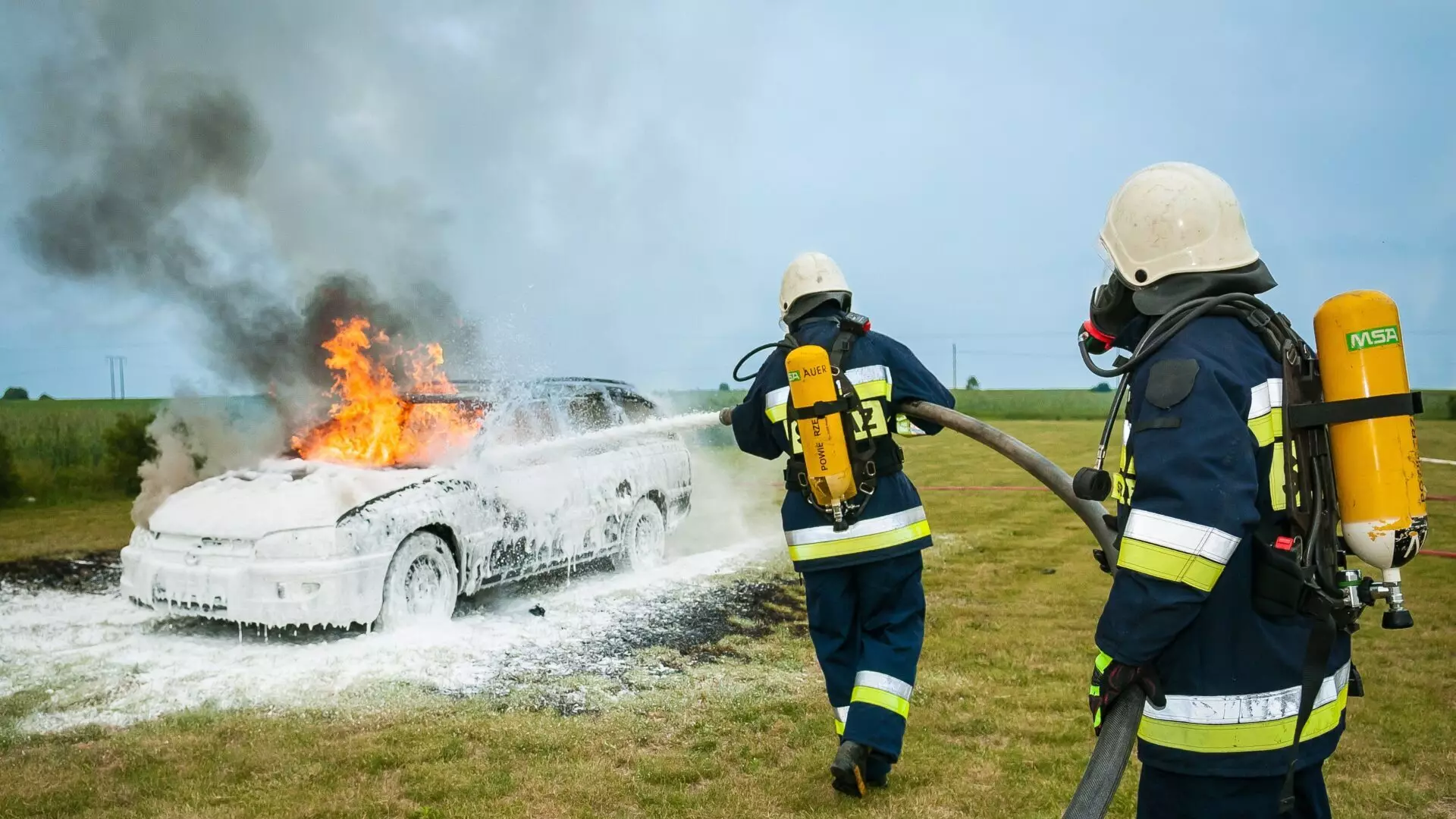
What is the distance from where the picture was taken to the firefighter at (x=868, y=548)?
4234mm

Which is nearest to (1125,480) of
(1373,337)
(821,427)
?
(1373,337)

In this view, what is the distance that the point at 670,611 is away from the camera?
7492 mm

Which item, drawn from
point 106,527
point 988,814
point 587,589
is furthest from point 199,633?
point 106,527

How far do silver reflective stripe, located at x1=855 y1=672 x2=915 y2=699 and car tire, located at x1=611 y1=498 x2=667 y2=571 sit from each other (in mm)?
4345

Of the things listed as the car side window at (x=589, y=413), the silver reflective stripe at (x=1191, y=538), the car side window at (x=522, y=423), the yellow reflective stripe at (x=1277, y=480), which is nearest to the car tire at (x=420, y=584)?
the car side window at (x=522, y=423)

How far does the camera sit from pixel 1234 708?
2.43m

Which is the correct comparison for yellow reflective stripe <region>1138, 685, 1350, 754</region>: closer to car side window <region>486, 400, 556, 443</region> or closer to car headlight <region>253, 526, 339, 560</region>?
car headlight <region>253, 526, 339, 560</region>

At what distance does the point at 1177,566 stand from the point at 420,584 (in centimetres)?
531

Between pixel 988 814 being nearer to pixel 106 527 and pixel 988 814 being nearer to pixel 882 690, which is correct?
pixel 882 690

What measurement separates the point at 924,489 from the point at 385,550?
419 inches

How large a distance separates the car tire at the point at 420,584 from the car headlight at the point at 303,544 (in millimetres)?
437

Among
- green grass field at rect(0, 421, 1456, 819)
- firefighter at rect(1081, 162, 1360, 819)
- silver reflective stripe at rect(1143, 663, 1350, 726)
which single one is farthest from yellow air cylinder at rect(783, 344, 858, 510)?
silver reflective stripe at rect(1143, 663, 1350, 726)

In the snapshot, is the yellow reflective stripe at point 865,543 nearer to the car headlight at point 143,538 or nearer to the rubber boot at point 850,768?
the rubber boot at point 850,768

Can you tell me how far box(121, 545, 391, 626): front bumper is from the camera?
19.6ft
